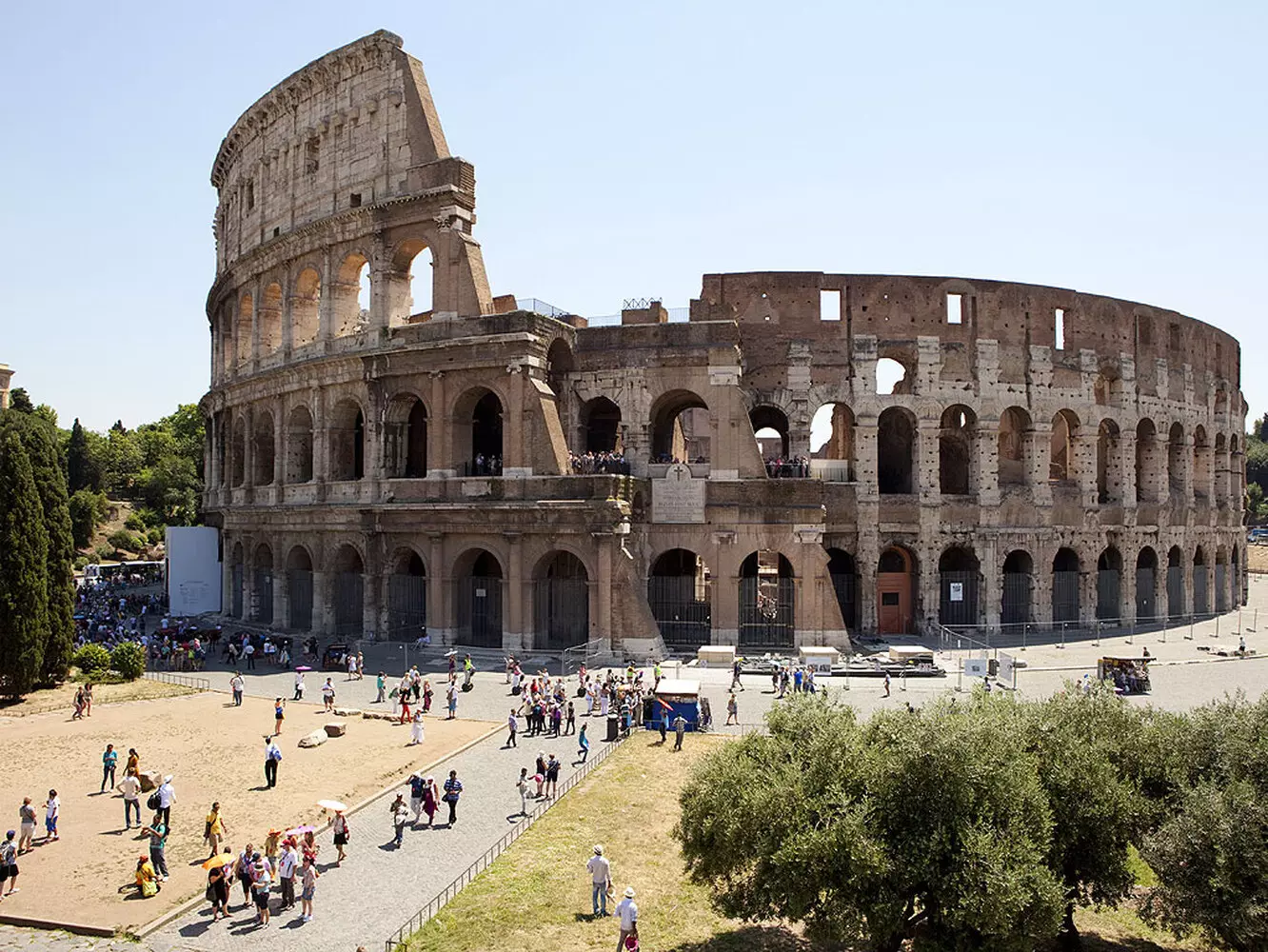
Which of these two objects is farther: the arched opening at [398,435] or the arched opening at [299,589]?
the arched opening at [299,589]

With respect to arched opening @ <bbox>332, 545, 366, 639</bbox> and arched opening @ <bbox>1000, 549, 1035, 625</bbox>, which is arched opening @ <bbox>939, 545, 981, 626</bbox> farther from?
arched opening @ <bbox>332, 545, 366, 639</bbox>

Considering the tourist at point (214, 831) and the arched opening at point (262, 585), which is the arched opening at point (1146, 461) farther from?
the tourist at point (214, 831)

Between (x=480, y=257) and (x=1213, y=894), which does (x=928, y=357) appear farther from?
(x=1213, y=894)

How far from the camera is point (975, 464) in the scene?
3681cm

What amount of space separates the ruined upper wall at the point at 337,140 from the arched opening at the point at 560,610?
14753 millimetres

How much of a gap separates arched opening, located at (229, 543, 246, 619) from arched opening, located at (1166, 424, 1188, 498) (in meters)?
43.1

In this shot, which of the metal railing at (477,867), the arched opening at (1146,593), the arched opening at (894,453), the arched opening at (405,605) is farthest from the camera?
the arched opening at (1146,593)

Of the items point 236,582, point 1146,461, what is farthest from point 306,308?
point 1146,461

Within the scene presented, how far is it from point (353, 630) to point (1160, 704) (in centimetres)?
2780

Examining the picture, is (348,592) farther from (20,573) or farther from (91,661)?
(20,573)

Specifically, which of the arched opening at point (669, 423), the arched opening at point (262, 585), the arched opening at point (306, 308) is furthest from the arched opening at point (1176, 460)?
the arched opening at point (262, 585)

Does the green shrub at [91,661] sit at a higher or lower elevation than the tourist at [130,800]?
higher

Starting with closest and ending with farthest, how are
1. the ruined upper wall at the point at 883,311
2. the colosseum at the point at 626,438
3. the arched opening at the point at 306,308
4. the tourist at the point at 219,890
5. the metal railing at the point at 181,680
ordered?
A: the tourist at the point at 219,890 < the metal railing at the point at 181,680 < the colosseum at the point at 626,438 < the ruined upper wall at the point at 883,311 < the arched opening at the point at 306,308

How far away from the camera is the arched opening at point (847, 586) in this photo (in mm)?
35531
